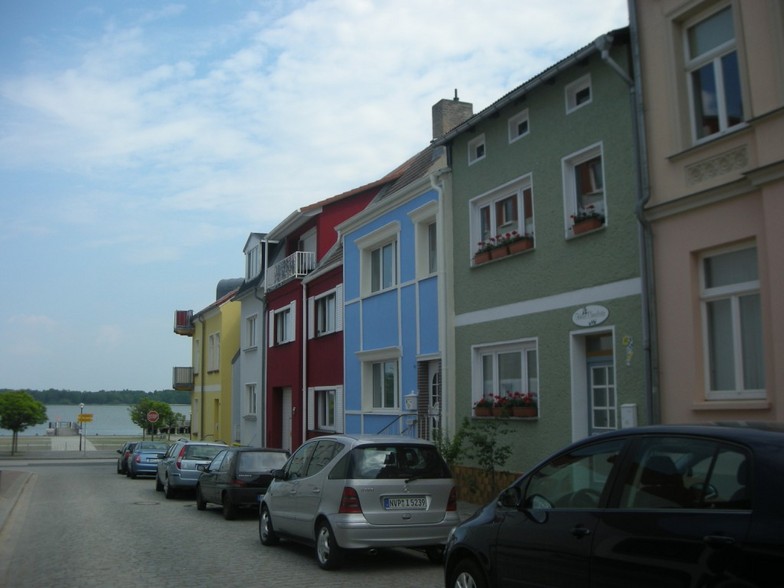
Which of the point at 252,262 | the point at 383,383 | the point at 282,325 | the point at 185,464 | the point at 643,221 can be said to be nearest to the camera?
the point at 643,221

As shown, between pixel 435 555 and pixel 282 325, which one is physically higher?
pixel 282 325

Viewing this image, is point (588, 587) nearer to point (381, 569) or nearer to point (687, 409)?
point (381, 569)

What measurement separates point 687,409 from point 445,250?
7406mm

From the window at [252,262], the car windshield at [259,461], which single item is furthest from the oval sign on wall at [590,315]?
the window at [252,262]

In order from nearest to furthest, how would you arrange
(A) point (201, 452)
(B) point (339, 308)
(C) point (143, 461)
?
(A) point (201, 452), (B) point (339, 308), (C) point (143, 461)

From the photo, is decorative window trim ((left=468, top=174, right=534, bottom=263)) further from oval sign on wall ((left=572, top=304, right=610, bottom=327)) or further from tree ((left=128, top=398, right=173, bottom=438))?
tree ((left=128, top=398, right=173, bottom=438))

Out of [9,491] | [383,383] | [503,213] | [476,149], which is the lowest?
[9,491]

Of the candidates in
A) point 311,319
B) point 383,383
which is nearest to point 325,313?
point 311,319

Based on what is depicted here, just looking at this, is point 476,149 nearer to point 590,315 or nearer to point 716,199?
point 590,315

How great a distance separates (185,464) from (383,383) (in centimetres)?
548

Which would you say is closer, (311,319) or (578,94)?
(578,94)

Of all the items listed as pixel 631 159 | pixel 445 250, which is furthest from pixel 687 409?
pixel 445 250

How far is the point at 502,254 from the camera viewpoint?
51.3 ft

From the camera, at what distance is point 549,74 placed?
45.6 feet
